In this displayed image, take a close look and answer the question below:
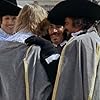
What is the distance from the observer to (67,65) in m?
2.89

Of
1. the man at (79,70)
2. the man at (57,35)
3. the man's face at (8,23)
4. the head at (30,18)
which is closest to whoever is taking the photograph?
the man at (79,70)

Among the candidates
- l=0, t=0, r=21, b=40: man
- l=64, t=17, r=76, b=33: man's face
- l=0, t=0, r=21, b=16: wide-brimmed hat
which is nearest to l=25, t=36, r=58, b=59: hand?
l=64, t=17, r=76, b=33: man's face

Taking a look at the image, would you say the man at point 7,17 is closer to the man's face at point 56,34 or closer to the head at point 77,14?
the man's face at point 56,34

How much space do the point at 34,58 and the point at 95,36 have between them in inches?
18.6

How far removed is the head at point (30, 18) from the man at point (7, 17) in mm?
575

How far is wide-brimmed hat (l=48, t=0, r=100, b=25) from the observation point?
3238 millimetres

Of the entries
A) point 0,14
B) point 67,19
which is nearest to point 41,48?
point 67,19

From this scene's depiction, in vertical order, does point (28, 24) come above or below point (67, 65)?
above

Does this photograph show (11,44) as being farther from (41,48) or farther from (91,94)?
(91,94)

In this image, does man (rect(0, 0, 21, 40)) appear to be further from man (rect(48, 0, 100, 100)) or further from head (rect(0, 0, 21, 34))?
man (rect(48, 0, 100, 100))

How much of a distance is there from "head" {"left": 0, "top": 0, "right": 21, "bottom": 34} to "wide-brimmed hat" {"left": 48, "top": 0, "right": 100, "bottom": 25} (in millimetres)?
564

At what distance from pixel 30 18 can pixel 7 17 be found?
2.56 ft

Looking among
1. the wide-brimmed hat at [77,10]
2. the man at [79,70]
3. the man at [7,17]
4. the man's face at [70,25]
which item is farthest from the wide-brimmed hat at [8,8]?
the man at [79,70]

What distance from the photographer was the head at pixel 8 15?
3.82 m
